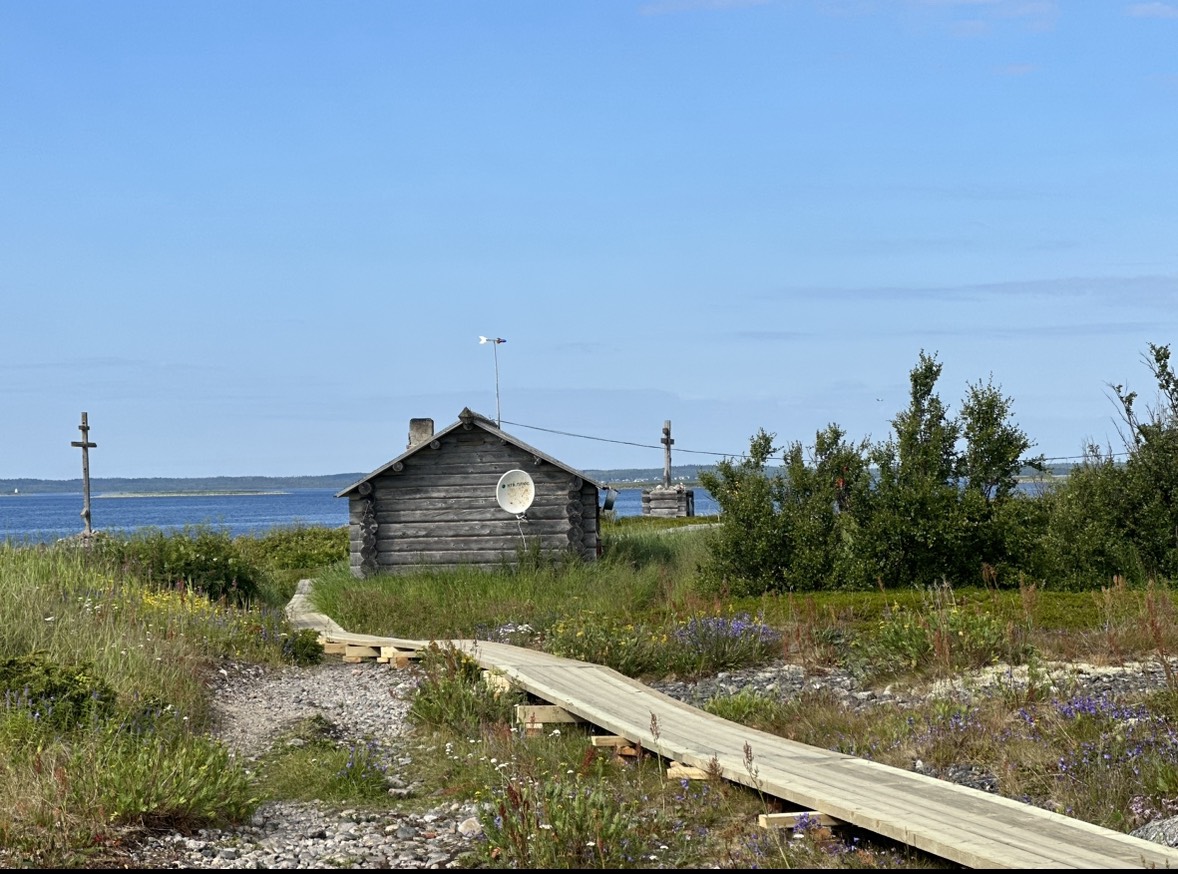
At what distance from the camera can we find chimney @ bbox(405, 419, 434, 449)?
25.6 m

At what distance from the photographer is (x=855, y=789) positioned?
7.66 meters

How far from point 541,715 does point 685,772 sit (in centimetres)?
250

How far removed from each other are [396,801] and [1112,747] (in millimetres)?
4873

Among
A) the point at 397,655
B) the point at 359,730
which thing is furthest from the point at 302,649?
the point at 359,730

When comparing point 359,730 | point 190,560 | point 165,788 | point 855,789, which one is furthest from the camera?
point 190,560

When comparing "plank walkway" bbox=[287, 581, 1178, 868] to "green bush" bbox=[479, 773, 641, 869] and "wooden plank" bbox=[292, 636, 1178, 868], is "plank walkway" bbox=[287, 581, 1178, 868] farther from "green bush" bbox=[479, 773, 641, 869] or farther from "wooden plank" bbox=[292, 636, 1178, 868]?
"green bush" bbox=[479, 773, 641, 869]

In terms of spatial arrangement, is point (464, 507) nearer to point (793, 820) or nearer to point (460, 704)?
point (460, 704)

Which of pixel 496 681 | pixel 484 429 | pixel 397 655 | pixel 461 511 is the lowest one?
pixel 397 655

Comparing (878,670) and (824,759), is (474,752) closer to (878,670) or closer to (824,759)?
(824,759)

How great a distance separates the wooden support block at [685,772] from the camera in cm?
845

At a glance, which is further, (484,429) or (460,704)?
(484,429)

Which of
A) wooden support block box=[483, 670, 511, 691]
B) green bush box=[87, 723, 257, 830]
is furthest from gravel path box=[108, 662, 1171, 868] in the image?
wooden support block box=[483, 670, 511, 691]

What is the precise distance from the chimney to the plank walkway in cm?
1392

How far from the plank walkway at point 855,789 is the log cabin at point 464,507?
12.0 meters
